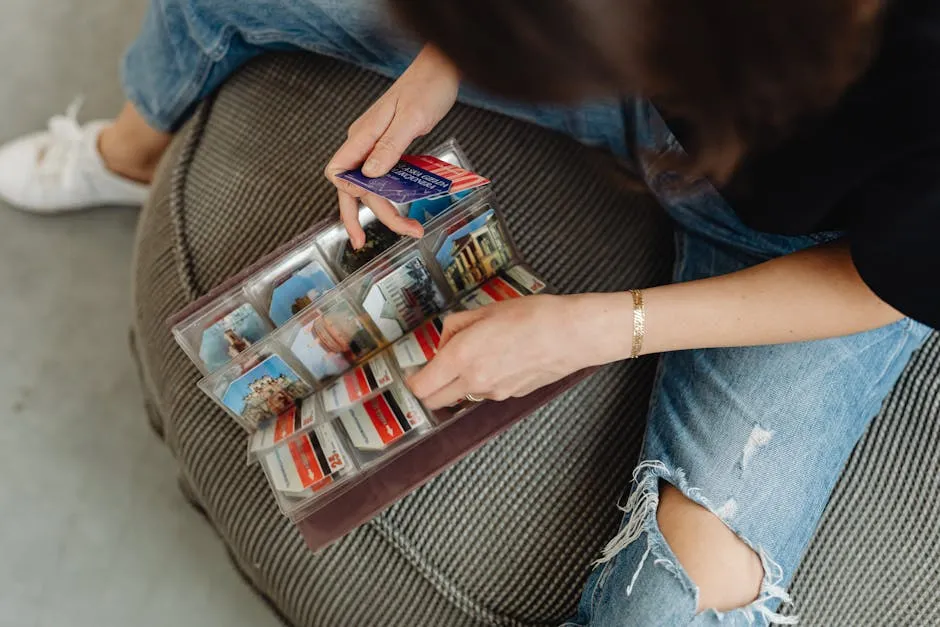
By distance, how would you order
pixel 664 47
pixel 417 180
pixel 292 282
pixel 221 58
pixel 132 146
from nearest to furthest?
pixel 664 47
pixel 417 180
pixel 292 282
pixel 221 58
pixel 132 146

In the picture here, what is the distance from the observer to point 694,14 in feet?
1.44

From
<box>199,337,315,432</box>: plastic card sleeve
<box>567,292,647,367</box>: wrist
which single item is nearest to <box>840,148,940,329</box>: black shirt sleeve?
<box>567,292,647,367</box>: wrist

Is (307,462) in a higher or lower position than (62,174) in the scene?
lower

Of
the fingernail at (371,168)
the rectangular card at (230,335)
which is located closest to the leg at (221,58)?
the fingernail at (371,168)

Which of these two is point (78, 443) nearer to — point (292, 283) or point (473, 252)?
point (292, 283)

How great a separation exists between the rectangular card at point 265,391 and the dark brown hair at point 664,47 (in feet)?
1.37

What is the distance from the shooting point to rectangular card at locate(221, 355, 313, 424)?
77cm

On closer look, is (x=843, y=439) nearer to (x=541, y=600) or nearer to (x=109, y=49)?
(x=541, y=600)

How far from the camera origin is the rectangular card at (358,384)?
31.3 inches

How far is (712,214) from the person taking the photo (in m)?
0.81

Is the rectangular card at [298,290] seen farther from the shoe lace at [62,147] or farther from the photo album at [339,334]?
the shoe lace at [62,147]

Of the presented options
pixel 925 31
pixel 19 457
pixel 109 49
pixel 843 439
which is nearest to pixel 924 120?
pixel 925 31

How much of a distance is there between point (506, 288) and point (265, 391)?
0.29 m

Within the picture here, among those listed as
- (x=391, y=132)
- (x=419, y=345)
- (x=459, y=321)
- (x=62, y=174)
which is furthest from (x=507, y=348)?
(x=62, y=174)
